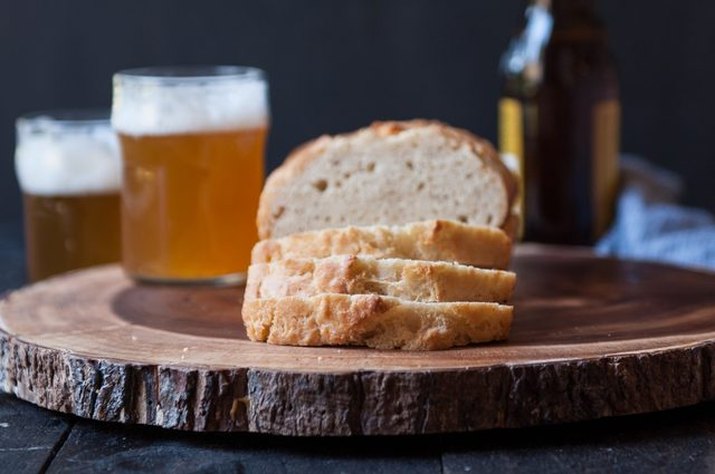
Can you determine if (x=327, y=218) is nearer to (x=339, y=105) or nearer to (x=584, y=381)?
(x=584, y=381)

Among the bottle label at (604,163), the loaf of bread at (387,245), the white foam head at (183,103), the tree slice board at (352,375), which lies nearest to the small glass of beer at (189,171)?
the white foam head at (183,103)

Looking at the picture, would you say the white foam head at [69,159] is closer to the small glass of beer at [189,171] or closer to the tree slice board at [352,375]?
the small glass of beer at [189,171]

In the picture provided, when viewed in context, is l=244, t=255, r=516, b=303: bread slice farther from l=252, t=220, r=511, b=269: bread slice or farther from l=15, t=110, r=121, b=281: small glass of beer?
l=15, t=110, r=121, b=281: small glass of beer

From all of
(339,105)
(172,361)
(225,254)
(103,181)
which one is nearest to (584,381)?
(172,361)

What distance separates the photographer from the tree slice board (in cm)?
155

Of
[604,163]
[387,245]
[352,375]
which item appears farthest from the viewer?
[604,163]

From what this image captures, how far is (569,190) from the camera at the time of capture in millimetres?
Result: 3020

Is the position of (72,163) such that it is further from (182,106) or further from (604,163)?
(604,163)

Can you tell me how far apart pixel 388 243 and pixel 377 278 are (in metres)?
0.14

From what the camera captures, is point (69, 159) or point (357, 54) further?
point (357, 54)

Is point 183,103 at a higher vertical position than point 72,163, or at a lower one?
higher

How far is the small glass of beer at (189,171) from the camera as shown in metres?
2.30

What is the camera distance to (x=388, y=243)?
1.90 metres

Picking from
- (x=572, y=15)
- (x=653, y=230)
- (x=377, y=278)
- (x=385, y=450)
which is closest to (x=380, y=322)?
(x=377, y=278)
